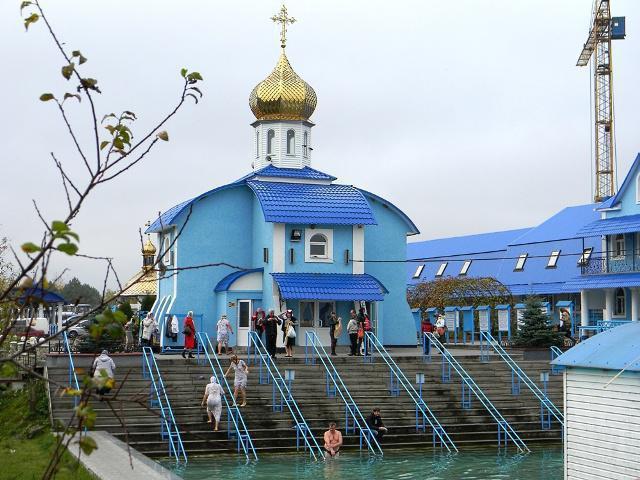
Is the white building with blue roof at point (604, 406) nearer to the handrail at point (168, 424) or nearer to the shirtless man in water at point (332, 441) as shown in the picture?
the shirtless man in water at point (332, 441)

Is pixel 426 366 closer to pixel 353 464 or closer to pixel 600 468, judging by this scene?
pixel 353 464

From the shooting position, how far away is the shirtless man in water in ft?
68.5

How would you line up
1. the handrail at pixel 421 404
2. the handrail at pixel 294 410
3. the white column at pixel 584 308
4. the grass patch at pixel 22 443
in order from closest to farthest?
1. the grass patch at pixel 22 443
2. the handrail at pixel 294 410
3. the handrail at pixel 421 404
4. the white column at pixel 584 308

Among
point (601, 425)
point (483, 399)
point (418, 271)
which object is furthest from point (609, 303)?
point (601, 425)

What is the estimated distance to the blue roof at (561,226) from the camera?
5528 centimetres

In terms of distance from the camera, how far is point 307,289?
32750 mm

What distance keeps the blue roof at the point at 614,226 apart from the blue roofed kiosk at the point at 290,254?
30.8 ft

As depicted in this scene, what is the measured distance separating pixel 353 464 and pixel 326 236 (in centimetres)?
1434

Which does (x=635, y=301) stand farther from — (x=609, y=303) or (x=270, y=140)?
(x=270, y=140)

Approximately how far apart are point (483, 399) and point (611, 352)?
10.6 metres

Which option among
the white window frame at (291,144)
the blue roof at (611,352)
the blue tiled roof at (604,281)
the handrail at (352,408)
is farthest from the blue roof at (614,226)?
the blue roof at (611,352)

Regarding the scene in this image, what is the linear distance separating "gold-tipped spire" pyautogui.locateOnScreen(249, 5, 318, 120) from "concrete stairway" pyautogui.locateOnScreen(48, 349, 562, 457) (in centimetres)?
1254

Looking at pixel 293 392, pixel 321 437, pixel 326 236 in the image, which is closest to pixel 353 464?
pixel 321 437

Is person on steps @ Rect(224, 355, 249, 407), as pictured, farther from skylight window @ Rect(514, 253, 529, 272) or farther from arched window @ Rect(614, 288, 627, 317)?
skylight window @ Rect(514, 253, 529, 272)
